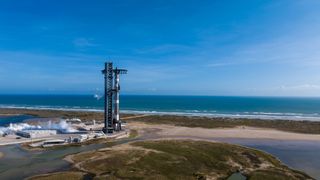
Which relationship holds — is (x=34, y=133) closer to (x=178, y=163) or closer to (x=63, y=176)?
(x=63, y=176)

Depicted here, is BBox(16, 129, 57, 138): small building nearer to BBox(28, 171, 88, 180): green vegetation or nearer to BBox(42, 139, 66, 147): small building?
BBox(42, 139, 66, 147): small building

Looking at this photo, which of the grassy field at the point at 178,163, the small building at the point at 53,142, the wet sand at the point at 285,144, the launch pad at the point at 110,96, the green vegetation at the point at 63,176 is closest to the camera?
the green vegetation at the point at 63,176

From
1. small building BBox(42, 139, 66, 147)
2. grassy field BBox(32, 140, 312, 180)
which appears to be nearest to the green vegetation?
grassy field BBox(32, 140, 312, 180)

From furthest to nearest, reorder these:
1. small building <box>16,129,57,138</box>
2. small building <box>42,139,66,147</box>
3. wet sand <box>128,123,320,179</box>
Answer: small building <box>16,129,57,138</box> → small building <box>42,139,66,147</box> → wet sand <box>128,123,320,179</box>

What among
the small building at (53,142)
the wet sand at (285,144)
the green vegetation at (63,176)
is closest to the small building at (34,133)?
the small building at (53,142)

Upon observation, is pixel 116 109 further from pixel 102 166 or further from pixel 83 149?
pixel 102 166

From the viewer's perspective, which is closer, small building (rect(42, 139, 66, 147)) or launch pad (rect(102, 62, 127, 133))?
small building (rect(42, 139, 66, 147))

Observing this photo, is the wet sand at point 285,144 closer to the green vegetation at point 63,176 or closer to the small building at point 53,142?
the small building at point 53,142
